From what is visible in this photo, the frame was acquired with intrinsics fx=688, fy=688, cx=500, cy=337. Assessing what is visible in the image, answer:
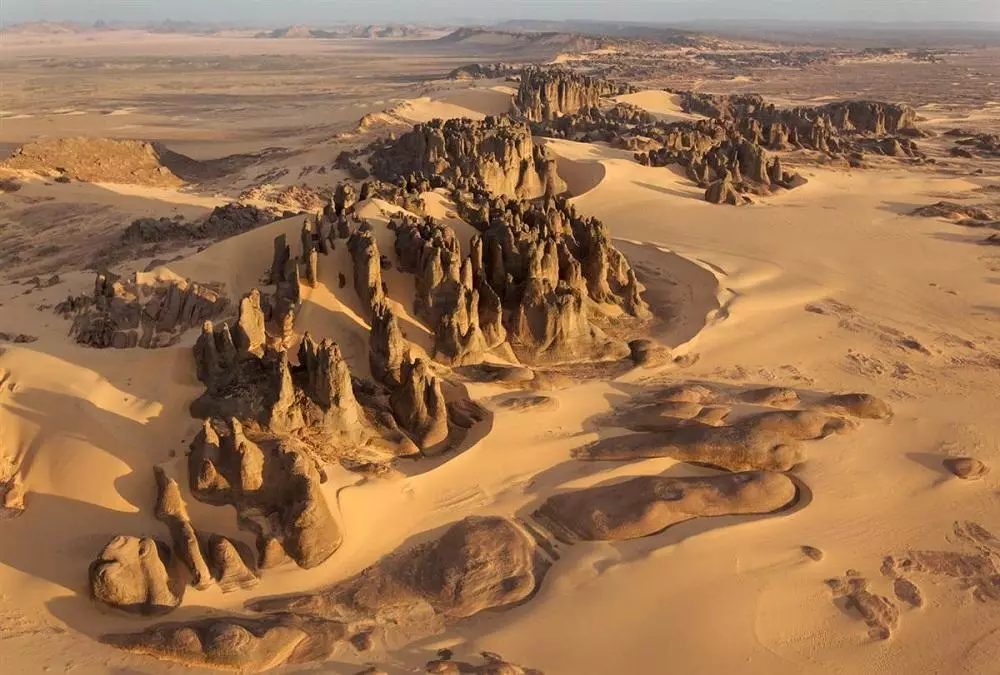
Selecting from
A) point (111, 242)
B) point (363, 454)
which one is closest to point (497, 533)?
point (363, 454)

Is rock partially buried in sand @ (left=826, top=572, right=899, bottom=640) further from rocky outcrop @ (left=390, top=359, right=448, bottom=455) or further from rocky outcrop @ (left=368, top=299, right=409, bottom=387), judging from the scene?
rocky outcrop @ (left=368, top=299, right=409, bottom=387)

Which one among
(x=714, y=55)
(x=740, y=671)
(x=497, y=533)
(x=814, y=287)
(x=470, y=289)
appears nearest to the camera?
(x=740, y=671)

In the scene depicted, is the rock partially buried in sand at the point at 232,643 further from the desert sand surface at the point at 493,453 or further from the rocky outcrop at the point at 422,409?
the rocky outcrop at the point at 422,409

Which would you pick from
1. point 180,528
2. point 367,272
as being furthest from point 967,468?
point 180,528

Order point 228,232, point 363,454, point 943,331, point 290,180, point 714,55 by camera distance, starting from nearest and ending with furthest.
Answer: point 363,454 → point 943,331 → point 228,232 → point 290,180 → point 714,55

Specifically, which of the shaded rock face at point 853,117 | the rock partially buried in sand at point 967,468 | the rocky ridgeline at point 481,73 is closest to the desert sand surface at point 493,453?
the rock partially buried in sand at point 967,468

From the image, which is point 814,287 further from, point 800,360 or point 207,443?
point 207,443
